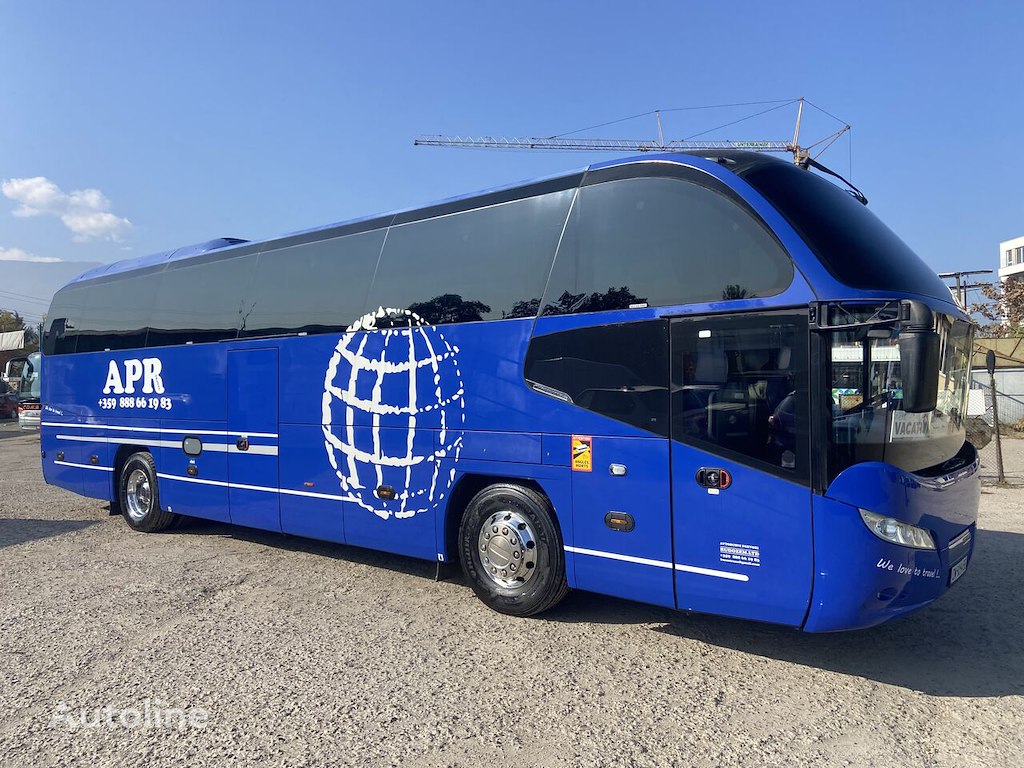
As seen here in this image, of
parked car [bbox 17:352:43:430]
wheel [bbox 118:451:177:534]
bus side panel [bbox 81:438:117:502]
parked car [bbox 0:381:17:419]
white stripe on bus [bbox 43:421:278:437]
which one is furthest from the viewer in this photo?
parked car [bbox 0:381:17:419]

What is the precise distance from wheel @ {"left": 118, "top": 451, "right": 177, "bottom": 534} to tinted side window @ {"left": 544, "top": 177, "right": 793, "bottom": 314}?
6.73 meters

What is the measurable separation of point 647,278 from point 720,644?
9.00ft

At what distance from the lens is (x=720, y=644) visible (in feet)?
16.7

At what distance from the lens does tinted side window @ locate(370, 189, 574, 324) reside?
5.60 m

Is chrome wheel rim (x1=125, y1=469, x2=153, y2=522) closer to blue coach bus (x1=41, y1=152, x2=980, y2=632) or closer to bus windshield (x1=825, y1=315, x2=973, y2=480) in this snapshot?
blue coach bus (x1=41, y1=152, x2=980, y2=632)

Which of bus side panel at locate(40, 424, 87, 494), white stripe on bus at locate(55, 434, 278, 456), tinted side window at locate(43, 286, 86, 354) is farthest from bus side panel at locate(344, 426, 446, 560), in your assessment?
tinted side window at locate(43, 286, 86, 354)

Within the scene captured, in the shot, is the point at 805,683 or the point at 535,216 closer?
the point at 805,683

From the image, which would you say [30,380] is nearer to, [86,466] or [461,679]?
[86,466]

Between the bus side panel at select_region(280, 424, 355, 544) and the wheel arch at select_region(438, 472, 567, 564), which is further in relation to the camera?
the bus side panel at select_region(280, 424, 355, 544)

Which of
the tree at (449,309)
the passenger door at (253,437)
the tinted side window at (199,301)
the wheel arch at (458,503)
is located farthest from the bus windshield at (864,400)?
the tinted side window at (199,301)

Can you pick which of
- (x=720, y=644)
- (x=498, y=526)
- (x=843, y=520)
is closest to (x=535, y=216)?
(x=498, y=526)

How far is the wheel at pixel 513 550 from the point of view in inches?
216

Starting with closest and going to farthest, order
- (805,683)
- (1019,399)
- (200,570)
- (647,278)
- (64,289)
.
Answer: (805,683), (647,278), (200,570), (64,289), (1019,399)

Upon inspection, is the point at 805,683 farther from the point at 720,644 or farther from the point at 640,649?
the point at 640,649
